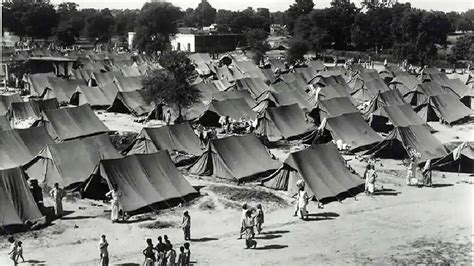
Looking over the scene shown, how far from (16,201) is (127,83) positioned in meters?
25.6

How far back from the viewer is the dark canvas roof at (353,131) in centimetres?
2831

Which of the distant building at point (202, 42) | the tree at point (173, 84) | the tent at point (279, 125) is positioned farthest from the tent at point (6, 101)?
the distant building at point (202, 42)

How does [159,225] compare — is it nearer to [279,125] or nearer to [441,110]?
[279,125]

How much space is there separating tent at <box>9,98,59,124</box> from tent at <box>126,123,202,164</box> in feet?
33.5

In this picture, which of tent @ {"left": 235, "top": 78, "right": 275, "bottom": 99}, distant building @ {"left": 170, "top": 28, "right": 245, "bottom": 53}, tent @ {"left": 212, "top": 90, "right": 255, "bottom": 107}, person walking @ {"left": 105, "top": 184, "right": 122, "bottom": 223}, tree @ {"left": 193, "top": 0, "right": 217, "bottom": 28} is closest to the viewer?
person walking @ {"left": 105, "top": 184, "right": 122, "bottom": 223}

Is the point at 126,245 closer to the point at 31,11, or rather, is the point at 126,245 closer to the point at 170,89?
the point at 170,89

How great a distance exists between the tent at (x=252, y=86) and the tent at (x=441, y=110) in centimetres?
1162

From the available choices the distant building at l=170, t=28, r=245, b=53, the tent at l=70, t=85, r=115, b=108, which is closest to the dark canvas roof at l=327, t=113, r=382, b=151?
the tent at l=70, t=85, r=115, b=108

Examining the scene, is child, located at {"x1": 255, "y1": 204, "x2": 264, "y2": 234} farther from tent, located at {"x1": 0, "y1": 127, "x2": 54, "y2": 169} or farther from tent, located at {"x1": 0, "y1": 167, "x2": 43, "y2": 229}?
tent, located at {"x1": 0, "y1": 127, "x2": 54, "y2": 169}

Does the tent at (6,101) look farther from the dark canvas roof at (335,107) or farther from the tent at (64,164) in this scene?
the dark canvas roof at (335,107)

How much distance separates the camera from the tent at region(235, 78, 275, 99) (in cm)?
4281

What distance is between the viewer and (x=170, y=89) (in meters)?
32.3

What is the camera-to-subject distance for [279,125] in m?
30.7

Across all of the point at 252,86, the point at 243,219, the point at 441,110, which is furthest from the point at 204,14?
the point at 243,219
